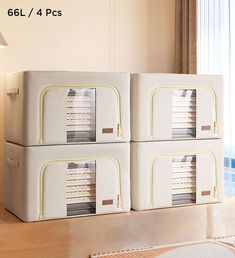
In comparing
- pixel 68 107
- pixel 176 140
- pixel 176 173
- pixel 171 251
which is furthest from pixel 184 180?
pixel 68 107

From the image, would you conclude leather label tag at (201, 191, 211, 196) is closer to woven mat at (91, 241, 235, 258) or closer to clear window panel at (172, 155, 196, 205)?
clear window panel at (172, 155, 196, 205)

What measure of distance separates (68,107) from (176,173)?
653 millimetres

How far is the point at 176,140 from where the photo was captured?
7.96 feet

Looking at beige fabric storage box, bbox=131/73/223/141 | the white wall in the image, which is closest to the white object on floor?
beige fabric storage box, bbox=131/73/223/141

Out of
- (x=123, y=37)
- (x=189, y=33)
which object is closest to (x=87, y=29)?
(x=123, y=37)

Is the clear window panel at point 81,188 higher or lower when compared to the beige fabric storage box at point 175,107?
lower

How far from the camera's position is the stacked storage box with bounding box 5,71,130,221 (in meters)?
2.14

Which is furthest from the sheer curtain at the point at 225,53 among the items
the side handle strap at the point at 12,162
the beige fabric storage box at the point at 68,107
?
the side handle strap at the point at 12,162

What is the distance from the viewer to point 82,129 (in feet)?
7.34

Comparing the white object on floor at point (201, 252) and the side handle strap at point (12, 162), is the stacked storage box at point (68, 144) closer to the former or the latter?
the side handle strap at point (12, 162)

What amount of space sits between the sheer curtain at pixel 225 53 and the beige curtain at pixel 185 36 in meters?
0.05

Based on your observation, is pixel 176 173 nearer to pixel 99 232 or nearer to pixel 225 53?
pixel 99 232

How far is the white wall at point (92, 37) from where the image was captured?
2.59 m

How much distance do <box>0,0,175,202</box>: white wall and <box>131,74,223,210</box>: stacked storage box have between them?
524 mm
